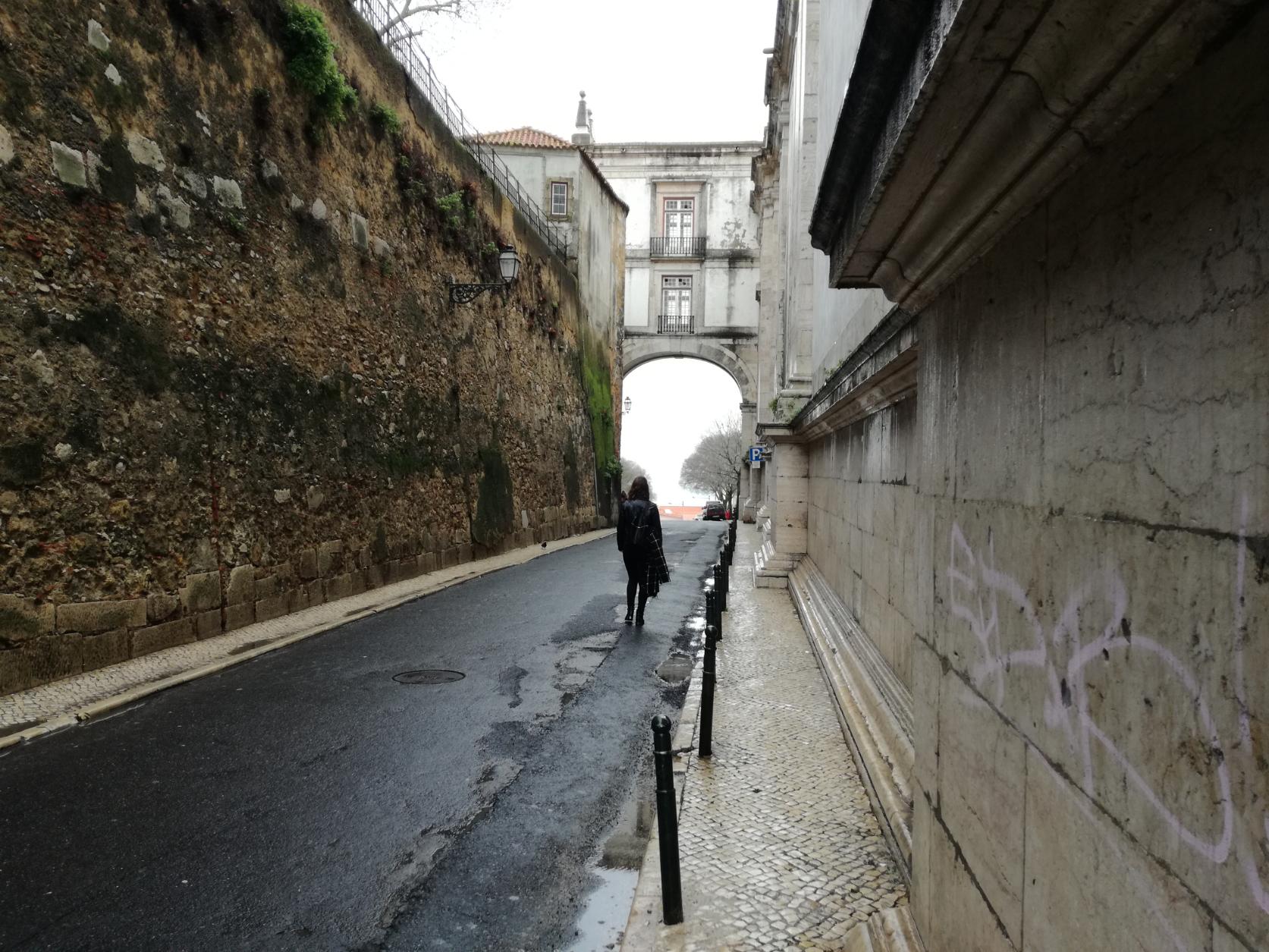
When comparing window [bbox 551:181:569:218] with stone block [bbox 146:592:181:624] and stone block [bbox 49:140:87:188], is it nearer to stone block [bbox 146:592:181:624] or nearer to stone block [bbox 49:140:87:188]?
stone block [bbox 49:140:87:188]

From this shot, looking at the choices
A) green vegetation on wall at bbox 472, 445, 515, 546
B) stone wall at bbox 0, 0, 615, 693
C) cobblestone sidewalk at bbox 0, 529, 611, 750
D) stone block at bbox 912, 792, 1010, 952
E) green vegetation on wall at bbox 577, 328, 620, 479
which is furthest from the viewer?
green vegetation on wall at bbox 577, 328, 620, 479

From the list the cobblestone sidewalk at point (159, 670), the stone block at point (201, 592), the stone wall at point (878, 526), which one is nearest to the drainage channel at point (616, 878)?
the stone wall at point (878, 526)

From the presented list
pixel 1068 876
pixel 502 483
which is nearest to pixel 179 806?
pixel 1068 876

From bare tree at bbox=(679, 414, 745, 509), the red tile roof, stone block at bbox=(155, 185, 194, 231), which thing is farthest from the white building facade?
stone block at bbox=(155, 185, 194, 231)

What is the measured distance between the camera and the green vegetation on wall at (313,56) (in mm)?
10195

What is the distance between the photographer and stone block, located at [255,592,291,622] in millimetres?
9000

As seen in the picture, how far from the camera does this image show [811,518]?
11562mm

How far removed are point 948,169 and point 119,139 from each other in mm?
8112

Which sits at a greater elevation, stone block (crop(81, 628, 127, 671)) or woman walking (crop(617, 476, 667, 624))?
woman walking (crop(617, 476, 667, 624))

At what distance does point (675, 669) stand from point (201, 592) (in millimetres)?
4878

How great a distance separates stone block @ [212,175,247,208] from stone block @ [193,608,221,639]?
14.6 ft

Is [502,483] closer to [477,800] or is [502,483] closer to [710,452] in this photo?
[477,800]

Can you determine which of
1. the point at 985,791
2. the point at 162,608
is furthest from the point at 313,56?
the point at 985,791

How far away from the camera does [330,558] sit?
10570mm
